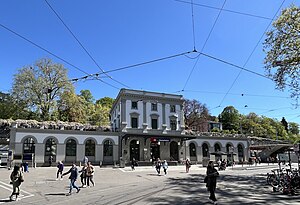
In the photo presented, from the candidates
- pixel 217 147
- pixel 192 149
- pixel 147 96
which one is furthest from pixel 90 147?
pixel 217 147

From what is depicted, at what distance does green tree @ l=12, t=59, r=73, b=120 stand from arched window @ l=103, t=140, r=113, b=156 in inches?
480

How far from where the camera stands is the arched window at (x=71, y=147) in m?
37.1

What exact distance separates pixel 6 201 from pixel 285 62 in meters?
21.0

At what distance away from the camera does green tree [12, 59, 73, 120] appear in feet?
145

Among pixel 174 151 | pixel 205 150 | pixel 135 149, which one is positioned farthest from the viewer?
pixel 205 150

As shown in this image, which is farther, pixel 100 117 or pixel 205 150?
pixel 100 117

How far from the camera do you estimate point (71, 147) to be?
123 feet

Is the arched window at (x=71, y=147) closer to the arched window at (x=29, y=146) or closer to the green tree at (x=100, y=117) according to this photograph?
the arched window at (x=29, y=146)

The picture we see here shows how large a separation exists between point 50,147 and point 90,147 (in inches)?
219

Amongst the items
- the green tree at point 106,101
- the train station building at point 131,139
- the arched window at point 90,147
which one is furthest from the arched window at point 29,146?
the green tree at point 106,101

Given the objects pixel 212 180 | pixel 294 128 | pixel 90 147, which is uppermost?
pixel 294 128

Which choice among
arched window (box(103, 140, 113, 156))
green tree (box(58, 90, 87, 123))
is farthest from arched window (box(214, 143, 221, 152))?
green tree (box(58, 90, 87, 123))

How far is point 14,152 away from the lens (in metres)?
33.6

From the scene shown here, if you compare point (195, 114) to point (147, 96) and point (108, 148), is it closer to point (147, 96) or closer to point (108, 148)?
point (147, 96)
